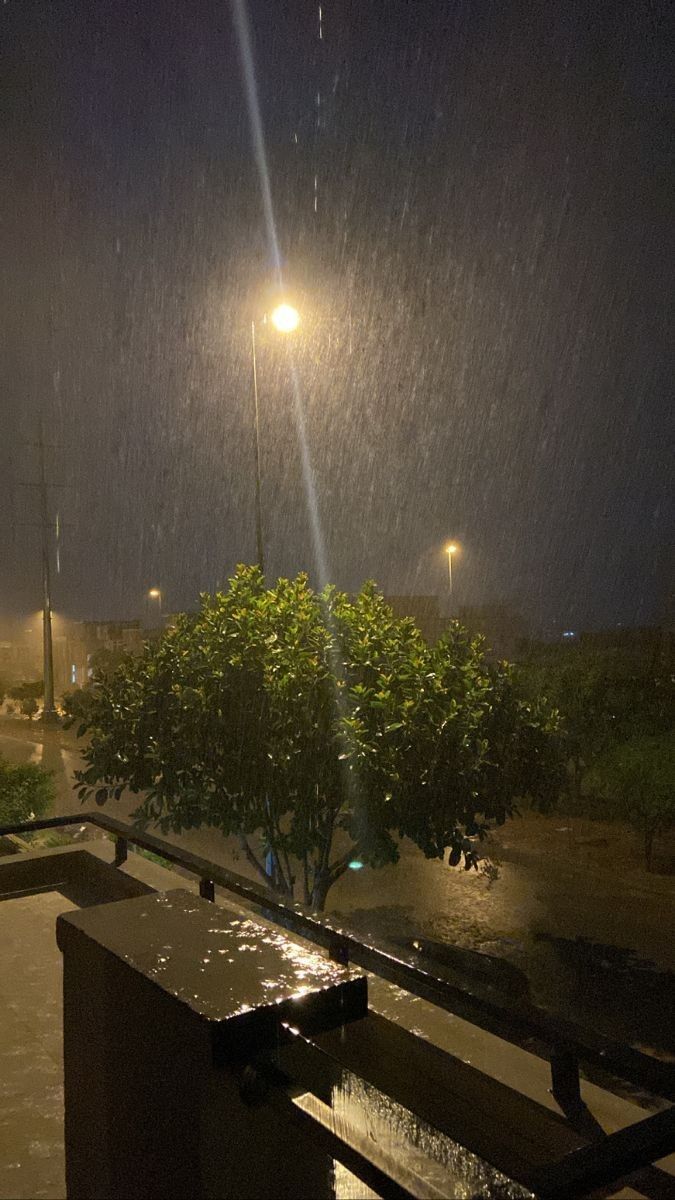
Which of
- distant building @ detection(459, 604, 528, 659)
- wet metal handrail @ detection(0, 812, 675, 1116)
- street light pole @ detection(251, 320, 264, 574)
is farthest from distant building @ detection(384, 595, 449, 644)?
wet metal handrail @ detection(0, 812, 675, 1116)

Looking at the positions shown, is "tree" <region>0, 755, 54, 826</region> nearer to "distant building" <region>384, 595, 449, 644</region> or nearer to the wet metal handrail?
the wet metal handrail

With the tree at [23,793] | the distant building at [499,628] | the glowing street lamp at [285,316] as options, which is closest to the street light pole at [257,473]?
the glowing street lamp at [285,316]

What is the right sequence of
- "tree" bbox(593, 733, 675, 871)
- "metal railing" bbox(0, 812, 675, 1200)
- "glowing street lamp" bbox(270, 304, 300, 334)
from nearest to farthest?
"metal railing" bbox(0, 812, 675, 1200) < "glowing street lamp" bbox(270, 304, 300, 334) < "tree" bbox(593, 733, 675, 871)

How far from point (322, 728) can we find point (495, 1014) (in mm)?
5876

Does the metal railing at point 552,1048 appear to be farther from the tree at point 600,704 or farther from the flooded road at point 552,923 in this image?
the tree at point 600,704

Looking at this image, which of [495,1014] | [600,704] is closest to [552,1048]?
[495,1014]

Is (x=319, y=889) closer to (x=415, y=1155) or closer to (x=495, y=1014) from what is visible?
(x=495, y=1014)

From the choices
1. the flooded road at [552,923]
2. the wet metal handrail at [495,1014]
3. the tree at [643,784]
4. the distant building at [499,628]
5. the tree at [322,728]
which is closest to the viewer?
the wet metal handrail at [495,1014]

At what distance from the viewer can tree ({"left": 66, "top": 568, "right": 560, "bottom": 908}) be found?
8586 mm

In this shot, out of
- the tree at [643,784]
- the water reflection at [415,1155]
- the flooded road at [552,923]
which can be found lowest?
the flooded road at [552,923]

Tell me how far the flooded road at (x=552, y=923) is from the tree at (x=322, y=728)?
157 centimetres

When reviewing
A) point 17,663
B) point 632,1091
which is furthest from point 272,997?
point 17,663

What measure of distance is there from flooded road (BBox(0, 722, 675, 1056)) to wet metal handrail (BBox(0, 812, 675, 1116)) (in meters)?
5.39

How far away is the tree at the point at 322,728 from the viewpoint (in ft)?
28.2
